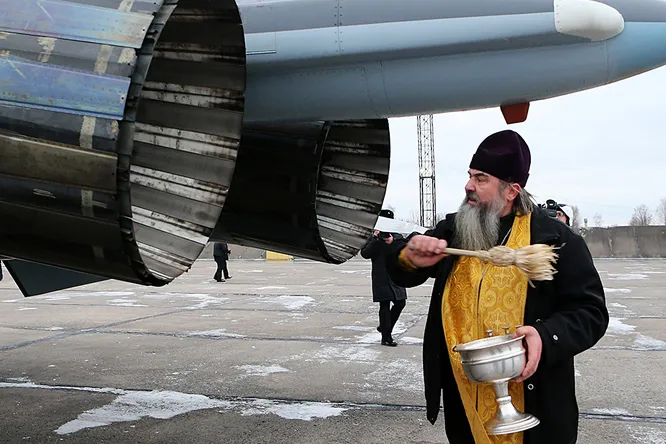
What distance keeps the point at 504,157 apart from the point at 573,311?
648mm

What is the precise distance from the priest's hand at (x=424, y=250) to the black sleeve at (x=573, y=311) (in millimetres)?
439

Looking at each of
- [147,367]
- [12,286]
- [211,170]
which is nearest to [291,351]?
[147,367]

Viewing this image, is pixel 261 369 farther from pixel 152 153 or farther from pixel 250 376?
pixel 152 153

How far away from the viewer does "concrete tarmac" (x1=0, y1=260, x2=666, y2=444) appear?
4.42m

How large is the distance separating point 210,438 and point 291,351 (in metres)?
3.05

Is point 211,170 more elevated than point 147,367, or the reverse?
point 211,170

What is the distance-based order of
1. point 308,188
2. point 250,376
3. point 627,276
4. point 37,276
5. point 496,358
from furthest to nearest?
point 627,276, point 250,376, point 37,276, point 308,188, point 496,358

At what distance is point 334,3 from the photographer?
10.8 feet

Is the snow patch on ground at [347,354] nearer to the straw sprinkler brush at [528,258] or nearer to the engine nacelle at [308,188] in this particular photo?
the engine nacelle at [308,188]

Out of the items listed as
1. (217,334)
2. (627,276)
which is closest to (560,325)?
(217,334)

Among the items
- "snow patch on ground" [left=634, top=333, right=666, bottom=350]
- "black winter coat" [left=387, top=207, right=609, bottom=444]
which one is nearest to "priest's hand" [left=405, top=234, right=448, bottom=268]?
"black winter coat" [left=387, top=207, right=609, bottom=444]

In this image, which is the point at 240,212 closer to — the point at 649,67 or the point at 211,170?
the point at 211,170

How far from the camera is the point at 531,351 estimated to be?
2.29m

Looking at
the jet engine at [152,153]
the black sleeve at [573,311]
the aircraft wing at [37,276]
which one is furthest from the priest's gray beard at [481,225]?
the aircraft wing at [37,276]
